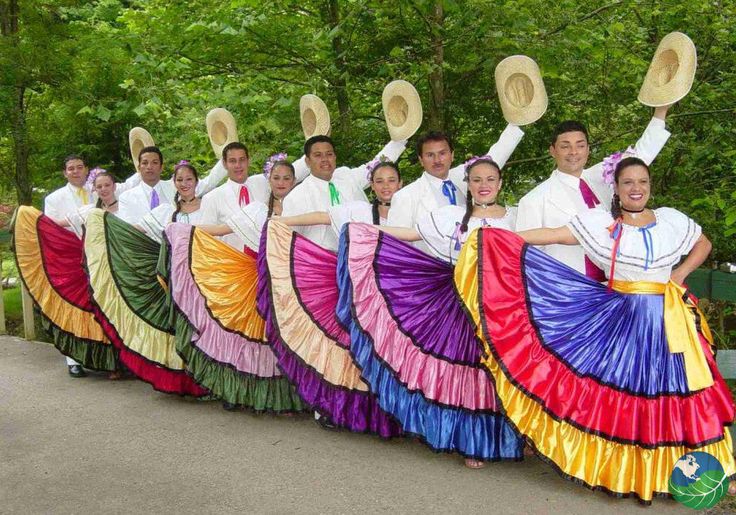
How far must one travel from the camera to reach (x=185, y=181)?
594 cm

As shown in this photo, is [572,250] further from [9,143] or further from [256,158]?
[9,143]

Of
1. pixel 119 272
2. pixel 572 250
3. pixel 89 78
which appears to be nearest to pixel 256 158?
pixel 119 272

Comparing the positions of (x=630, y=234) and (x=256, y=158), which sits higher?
(x=256, y=158)

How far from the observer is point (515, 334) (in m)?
3.92

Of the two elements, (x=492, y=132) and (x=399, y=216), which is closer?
(x=399, y=216)

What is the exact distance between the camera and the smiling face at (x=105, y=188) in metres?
6.47

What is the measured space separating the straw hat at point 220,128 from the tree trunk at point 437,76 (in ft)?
5.22

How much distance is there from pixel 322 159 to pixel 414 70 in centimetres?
119

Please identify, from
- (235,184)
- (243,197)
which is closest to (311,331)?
(243,197)

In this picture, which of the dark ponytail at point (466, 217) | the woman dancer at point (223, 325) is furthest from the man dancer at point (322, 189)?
the dark ponytail at point (466, 217)

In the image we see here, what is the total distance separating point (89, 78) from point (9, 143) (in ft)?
6.87

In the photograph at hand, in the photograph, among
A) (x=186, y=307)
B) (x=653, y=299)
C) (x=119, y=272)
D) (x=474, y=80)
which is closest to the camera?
(x=653, y=299)

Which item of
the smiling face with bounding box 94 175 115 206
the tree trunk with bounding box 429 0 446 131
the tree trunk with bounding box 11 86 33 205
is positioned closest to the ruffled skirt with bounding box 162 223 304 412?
the smiling face with bounding box 94 175 115 206

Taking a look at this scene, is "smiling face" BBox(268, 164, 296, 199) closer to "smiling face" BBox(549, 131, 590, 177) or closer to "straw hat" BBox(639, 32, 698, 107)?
"smiling face" BBox(549, 131, 590, 177)
